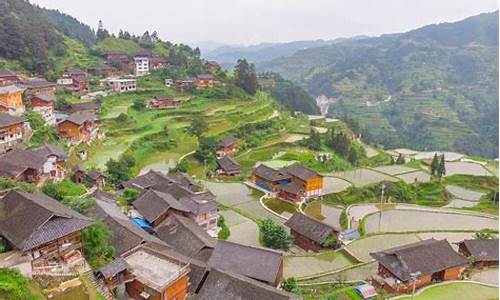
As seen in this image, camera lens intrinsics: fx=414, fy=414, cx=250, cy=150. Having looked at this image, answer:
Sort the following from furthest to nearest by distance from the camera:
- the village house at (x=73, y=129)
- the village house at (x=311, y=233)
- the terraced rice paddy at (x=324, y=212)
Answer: the village house at (x=73, y=129) < the terraced rice paddy at (x=324, y=212) < the village house at (x=311, y=233)

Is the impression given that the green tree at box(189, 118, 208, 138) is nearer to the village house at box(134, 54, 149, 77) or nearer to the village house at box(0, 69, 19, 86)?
the village house at box(0, 69, 19, 86)

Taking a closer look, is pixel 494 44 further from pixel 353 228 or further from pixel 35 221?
pixel 35 221

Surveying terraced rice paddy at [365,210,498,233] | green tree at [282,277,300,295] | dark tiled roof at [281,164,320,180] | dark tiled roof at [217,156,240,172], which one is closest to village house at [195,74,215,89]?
dark tiled roof at [217,156,240,172]

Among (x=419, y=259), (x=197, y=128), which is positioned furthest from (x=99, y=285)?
(x=197, y=128)

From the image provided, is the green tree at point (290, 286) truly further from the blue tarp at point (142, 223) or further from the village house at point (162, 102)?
the village house at point (162, 102)

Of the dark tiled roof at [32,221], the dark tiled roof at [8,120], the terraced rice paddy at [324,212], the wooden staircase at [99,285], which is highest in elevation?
the dark tiled roof at [8,120]

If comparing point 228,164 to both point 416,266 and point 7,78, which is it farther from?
point 7,78

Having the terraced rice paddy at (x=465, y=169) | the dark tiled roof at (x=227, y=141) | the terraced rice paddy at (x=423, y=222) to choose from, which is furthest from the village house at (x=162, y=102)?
the terraced rice paddy at (x=465, y=169)

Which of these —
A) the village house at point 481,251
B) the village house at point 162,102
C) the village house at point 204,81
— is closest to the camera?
the village house at point 481,251
